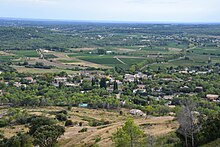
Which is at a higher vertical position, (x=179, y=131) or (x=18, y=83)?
(x=179, y=131)

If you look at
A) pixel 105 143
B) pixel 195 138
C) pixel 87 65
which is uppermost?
pixel 195 138

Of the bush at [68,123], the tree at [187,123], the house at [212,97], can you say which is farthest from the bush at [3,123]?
the house at [212,97]

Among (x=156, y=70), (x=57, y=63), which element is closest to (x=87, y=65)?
(x=57, y=63)

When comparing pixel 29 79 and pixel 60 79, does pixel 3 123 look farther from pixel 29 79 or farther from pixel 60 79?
pixel 60 79

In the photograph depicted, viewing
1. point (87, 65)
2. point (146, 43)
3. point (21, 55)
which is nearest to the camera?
point (87, 65)

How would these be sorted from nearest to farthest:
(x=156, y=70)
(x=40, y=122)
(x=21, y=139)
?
(x=21, y=139) → (x=40, y=122) → (x=156, y=70)

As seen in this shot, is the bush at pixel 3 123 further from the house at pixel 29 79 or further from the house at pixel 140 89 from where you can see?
the house at pixel 29 79

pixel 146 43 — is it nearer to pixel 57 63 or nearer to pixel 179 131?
pixel 57 63

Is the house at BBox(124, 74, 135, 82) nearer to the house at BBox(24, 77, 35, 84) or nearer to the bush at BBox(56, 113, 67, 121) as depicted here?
the house at BBox(24, 77, 35, 84)

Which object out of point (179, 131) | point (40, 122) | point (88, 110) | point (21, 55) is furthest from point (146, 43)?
point (179, 131)

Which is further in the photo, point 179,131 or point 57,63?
point 57,63
